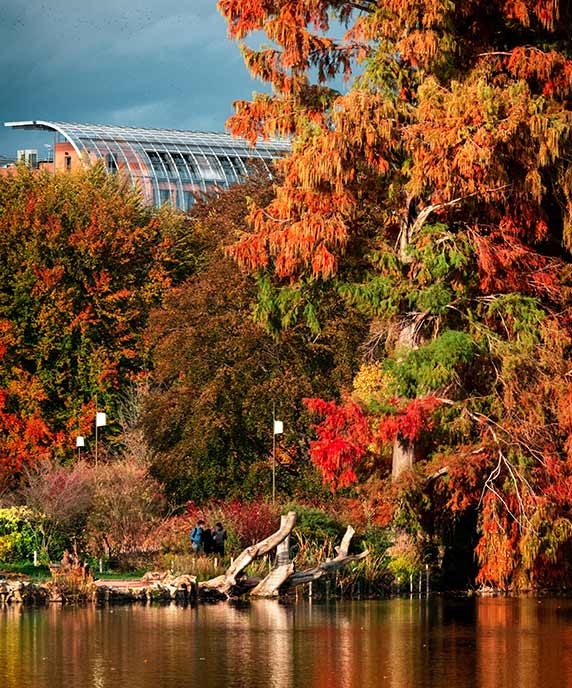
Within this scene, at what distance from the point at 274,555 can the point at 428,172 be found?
7.76 meters

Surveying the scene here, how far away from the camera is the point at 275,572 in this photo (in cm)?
2619

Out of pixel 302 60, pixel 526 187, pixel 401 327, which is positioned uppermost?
pixel 302 60

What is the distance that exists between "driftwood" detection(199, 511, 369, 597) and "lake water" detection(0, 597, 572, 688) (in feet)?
3.45

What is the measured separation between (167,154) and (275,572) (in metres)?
57.2

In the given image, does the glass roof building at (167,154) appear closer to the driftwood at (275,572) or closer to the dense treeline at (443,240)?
the dense treeline at (443,240)

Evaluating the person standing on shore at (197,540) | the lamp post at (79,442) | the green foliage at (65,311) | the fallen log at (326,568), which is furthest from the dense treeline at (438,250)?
the green foliage at (65,311)

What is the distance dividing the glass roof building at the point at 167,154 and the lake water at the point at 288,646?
55732mm

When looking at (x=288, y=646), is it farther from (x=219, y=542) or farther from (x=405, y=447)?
(x=405, y=447)

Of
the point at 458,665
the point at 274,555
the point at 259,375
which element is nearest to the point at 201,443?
the point at 259,375

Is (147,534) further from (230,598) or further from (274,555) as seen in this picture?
(230,598)

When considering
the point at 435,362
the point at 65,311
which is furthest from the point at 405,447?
the point at 65,311

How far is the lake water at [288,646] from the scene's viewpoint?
15062mm

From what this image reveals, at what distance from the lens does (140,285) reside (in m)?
49.4

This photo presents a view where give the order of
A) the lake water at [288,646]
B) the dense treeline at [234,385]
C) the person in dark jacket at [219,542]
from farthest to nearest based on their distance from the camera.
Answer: the dense treeline at [234,385] → the person in dark jacket at [219,542] → the lake water at [288,646]
